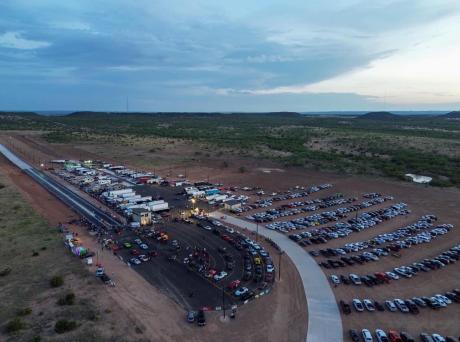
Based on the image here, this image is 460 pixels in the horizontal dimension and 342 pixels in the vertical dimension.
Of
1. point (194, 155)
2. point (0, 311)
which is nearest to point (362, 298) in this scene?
point (0, 311)

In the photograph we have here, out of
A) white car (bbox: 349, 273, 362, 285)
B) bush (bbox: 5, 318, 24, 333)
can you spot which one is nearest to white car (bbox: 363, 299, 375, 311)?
white car (bbox: 349, 273, 362, 285)

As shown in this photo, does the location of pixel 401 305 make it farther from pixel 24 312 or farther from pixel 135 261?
pixel 24 312

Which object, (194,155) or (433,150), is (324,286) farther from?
(433,150)

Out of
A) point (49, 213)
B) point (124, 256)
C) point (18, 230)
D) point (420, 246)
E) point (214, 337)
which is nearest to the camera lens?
point (214, 337)

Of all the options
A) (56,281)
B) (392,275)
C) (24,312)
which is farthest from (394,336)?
(56,281)

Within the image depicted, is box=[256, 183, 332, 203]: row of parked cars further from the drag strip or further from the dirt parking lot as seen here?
the drag strip
